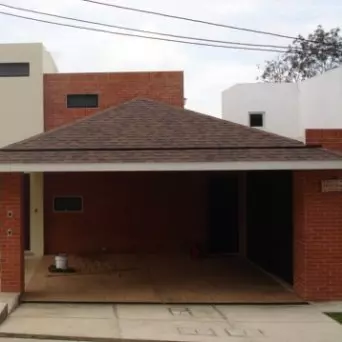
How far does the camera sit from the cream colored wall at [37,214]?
1803 centimetres

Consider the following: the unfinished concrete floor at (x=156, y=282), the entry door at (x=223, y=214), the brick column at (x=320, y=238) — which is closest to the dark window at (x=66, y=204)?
the unfinished concrete floor at (x=156, y=282)

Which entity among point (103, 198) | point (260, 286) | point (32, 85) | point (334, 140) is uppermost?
point (32, 85)

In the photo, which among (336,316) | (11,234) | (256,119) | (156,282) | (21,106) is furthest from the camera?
(256,119)

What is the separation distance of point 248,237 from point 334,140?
19.7 feet

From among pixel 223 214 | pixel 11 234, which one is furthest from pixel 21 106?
pixel 11 234

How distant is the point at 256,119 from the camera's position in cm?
2702

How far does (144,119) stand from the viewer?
13.6 metres

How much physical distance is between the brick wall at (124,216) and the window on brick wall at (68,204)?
0.39 ft

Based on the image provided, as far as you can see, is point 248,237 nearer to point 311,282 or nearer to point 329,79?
point 311,282

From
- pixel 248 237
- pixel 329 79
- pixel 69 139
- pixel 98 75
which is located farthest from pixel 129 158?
pixel 329 79

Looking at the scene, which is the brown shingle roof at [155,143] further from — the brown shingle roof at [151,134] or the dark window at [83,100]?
the dark window at [83,100]

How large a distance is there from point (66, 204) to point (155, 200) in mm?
2479

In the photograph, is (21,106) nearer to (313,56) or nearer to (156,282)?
(156,282)

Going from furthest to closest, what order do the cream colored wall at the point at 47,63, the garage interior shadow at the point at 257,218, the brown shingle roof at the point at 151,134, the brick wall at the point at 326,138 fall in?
the cream colored wall at the point at 47,63, the garage interior shadow at the point at 257,218, the brown shingle roof at the point at 151,134, the brick wall at the point at 326,138
